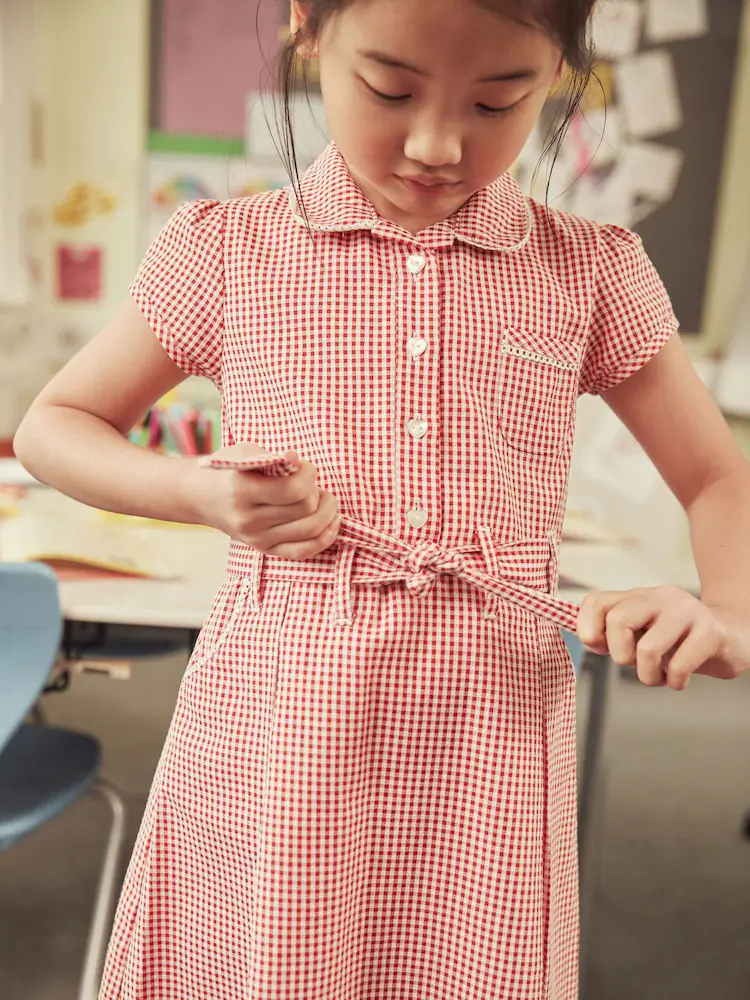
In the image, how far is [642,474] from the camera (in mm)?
2574

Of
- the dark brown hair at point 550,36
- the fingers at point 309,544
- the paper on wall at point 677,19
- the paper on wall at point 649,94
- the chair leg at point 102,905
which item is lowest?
the chair leg at point 102,905

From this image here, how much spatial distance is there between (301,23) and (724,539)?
1.38ft

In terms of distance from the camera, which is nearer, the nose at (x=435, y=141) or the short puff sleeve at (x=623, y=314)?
the nose at (x=435, y=141)

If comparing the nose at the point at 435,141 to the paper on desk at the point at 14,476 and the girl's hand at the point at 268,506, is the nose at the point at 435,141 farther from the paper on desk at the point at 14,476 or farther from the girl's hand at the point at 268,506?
the paper on desk at the point at 14,476

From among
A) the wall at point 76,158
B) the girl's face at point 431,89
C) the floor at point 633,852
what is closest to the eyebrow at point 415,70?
the girl's face at point 431,89

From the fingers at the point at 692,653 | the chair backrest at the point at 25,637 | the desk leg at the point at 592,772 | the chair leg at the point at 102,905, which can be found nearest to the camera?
the fingers at the point at 692,653

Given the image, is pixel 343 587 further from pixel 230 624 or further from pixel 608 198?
pixel 608 198

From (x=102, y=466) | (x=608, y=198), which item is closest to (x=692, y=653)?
(x=102, y=466)

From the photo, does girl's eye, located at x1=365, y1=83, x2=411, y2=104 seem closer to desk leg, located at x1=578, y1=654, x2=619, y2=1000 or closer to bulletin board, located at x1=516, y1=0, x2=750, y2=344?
desk leg, located at x1=578, y1=654, x2=619, y2=1000

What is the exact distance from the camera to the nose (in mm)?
528

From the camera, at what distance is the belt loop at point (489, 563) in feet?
2.03

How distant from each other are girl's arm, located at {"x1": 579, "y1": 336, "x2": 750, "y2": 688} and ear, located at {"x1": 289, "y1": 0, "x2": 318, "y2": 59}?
30 cm

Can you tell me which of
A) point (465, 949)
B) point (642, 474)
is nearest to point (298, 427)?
point (465, 949)

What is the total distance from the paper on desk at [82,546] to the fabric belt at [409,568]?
820 mm
